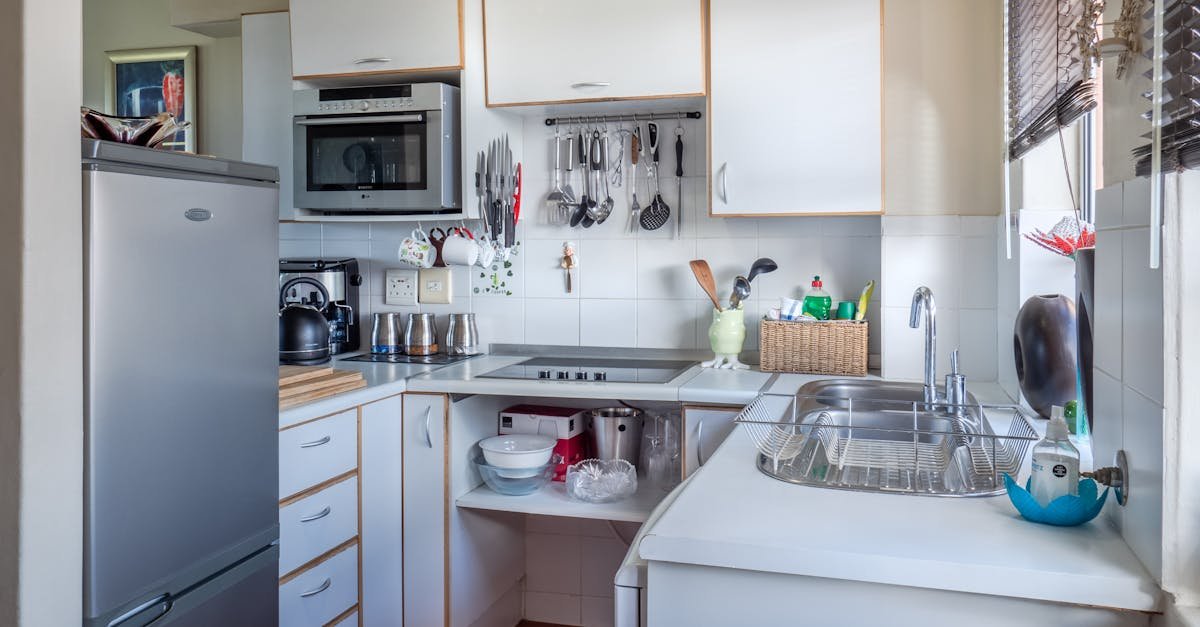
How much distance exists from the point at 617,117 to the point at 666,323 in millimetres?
686

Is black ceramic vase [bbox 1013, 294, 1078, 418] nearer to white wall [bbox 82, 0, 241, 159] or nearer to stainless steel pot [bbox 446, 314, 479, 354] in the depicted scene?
stainless steel pot [bbox 446, 314, 479, 354]

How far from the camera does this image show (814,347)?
2707mm

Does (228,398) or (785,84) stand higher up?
(785,84)

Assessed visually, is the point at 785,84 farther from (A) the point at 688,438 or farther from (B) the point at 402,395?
(B) the point at 402,395

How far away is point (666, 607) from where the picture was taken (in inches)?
49.1

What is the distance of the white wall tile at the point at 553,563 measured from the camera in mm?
3131

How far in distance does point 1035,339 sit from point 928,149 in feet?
2.75

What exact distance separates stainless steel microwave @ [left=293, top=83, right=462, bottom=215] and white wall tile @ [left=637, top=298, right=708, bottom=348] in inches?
27.2

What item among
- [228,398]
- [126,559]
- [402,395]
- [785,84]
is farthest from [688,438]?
[126,559]

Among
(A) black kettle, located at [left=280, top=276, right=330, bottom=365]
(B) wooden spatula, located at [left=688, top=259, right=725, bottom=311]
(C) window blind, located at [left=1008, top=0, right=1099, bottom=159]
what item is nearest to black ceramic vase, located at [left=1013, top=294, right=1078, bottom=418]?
(C) window blind, located at [left=1008, top=0, right=1099, bottom=159]

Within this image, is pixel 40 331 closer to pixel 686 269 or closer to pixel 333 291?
pixel 333 291

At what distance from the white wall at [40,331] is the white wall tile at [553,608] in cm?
189

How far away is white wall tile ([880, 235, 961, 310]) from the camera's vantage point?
262cm

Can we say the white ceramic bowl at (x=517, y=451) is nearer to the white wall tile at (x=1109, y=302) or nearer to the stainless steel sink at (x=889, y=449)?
the stainless steel sink at (x=889, y=449)
